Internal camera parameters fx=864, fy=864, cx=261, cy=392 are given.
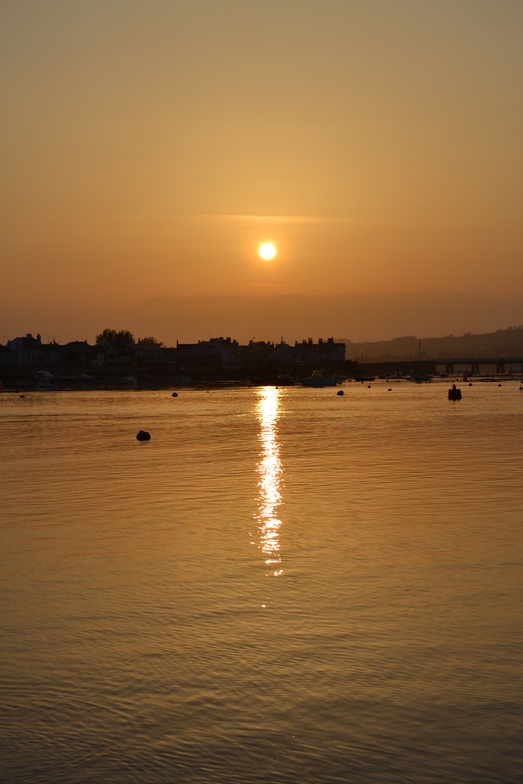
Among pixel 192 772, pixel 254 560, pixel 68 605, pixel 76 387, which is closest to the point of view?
pixel 192 772

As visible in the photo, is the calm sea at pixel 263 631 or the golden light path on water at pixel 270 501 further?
the golden light path on water at pixel 270 501

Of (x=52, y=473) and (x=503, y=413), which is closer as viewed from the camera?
(x=52, y=473)

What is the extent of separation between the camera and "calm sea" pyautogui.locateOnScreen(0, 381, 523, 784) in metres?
9.87

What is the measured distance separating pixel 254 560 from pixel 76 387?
17717 cm

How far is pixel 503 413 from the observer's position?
278 feet

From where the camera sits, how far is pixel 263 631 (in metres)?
14.2

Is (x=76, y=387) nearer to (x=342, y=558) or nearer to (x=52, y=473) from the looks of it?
(x=52, y=473)

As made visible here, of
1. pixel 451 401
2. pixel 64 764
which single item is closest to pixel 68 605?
pixel 64 764

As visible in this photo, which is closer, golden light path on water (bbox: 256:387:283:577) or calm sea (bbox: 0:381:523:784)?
calm sea (bbox: 0:381:523:784)

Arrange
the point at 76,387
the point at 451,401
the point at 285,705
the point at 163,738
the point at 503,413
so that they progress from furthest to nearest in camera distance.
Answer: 1. the point at 76,387
2. the point at 451,401
3. the point at 503,413
4. the point at 285,705
5. the point at 163,738

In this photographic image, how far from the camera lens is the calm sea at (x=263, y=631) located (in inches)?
388

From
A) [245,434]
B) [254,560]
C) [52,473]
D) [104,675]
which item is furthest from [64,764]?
[245,434]

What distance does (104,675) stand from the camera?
12.3m

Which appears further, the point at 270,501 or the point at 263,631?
the point at 270,501
